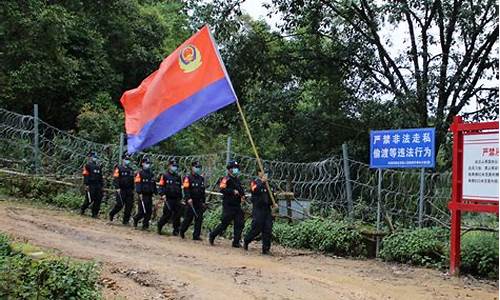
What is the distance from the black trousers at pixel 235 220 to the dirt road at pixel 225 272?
25cm

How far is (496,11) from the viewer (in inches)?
538

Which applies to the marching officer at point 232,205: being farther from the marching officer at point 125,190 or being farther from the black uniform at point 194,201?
the marching officer at point 125,190

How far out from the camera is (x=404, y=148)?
9859mm

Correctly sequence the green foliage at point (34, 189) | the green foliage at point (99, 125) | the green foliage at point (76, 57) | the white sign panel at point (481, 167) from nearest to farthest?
the white sign panel at point (481, 167)
the green foliage at point (76, 57)
the green foliage at point (34, 189)
the green foliage at point (99, 125)

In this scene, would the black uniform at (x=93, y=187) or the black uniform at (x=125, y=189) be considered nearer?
the black uniform at (x=125, y=189)

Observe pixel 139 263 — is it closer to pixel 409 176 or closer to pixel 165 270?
pixel 165 270

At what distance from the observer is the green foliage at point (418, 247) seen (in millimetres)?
9422

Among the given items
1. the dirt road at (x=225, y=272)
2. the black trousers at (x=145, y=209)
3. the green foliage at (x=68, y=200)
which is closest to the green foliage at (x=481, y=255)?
Answer: the dirt road at (x=225, y=272)

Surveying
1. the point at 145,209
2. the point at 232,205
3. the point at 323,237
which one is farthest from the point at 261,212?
the point at 145,209

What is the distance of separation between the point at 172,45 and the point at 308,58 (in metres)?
12.0

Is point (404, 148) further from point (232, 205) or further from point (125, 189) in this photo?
point (125, 189)

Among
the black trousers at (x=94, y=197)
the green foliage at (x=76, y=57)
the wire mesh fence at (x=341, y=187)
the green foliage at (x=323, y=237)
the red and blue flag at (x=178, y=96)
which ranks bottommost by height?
the green foliage at (x=323, y=237)

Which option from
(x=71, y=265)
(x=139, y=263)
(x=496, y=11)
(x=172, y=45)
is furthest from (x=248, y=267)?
(x=172, y=45)

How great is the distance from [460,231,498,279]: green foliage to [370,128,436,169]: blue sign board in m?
1.31
